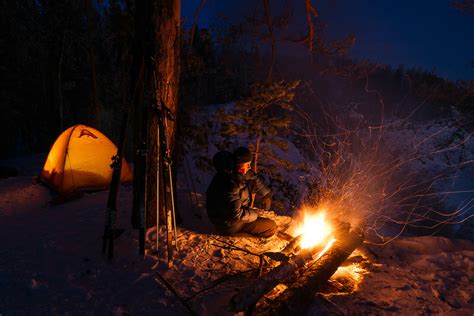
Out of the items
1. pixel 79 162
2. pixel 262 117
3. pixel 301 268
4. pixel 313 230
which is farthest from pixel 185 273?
pixel 79 162

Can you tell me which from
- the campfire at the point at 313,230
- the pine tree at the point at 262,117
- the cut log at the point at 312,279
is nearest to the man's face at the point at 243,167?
the campfire at the point at 313,230

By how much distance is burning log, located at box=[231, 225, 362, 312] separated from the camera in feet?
9.46

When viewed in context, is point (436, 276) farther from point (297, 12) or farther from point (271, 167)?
point (297, 12)

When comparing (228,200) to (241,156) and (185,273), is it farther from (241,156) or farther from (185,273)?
(185,273)

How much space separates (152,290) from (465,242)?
634 centimetres

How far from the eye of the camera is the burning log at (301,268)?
2885mm

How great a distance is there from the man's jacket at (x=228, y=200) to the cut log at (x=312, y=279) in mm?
1383

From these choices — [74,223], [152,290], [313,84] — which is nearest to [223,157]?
[152,290]

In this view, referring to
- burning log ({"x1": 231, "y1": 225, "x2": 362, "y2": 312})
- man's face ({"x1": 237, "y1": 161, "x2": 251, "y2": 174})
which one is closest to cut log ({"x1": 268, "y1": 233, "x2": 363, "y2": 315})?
burning log ({"x1": 231, "y1": 225, "x2": 362, "y2": 312})

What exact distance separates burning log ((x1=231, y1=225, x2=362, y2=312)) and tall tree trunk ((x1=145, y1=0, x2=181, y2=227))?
246 centimetres

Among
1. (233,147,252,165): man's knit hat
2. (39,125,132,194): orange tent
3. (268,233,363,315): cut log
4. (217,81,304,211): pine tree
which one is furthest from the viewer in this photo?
(39,125,132,194): orange tent

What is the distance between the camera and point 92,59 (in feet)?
29.8

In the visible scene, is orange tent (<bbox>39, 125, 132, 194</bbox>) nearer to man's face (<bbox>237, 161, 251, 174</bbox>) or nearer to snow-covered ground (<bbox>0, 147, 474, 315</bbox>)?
snow-covered ground (<bbox>0, 147, 474, 315</bbox>)

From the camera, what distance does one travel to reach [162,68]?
436cm
